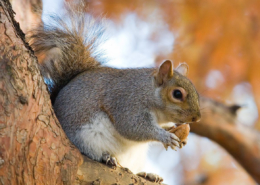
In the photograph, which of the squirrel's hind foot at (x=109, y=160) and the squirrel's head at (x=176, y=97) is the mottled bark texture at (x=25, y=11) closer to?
the squirrel's head at (x=176, y=97)

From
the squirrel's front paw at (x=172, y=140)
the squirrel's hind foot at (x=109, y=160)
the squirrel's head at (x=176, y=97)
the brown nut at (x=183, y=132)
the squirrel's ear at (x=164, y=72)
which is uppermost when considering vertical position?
the squirrel's ear at (x=164, y=72)

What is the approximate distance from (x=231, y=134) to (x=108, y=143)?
182 cm

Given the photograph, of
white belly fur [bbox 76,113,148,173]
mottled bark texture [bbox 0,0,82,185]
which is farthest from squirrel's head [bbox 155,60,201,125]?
mottled bark texture [bbox 0,0,82,185]

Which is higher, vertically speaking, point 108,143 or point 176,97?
point 176,97

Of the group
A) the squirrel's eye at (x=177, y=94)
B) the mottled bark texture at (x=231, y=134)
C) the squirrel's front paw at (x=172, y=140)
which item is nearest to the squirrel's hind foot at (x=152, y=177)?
the squirrel's front paw at (x=172, y=140)

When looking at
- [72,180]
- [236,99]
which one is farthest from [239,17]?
[72,180]

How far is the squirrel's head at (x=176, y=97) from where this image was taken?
7.71 ft

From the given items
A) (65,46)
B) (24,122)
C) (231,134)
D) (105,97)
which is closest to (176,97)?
(105,97)

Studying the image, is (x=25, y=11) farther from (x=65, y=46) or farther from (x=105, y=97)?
(x=105, y=97)

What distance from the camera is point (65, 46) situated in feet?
8.54

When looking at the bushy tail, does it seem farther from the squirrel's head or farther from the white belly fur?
the squirrel's head

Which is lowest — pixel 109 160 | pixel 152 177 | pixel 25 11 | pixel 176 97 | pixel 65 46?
pixel 152 177

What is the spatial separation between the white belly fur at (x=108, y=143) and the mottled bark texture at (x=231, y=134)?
1268 mm

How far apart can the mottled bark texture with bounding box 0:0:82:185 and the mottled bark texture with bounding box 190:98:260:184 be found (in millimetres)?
2107
